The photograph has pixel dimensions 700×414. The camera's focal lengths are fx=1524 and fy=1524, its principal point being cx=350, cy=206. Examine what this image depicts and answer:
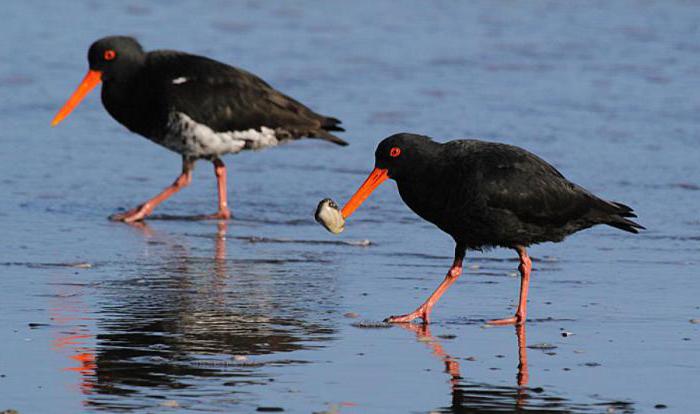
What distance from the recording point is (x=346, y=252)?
890 centimetres

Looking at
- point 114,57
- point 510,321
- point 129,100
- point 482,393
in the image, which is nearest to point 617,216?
point 510,321

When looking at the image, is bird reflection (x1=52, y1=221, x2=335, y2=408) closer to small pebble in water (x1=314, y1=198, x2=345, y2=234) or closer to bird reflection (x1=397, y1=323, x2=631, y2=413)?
small pebble in water (x1=314, y1=198, x2=345, y2=234)

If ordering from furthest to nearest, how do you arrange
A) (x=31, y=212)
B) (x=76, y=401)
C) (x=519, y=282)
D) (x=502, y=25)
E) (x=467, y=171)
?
1. (x=502, y=25)
2. (x=31, y=212)
3. (x=519, y=282)
4. (x=467, y=171)
5. (x=76, y=401)

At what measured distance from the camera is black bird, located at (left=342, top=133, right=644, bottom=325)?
722 centimetres

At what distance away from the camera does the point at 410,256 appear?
879 centimetres

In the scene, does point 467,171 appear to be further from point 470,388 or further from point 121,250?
point 121,250

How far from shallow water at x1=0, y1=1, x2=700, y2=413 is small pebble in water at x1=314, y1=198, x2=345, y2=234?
14.3 inches

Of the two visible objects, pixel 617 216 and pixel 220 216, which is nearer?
pixel 617 216

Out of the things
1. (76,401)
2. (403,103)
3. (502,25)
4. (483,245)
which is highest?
(502,25)

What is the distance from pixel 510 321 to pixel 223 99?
442 centimetres

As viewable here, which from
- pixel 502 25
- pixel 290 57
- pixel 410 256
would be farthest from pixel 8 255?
pixel 502 25

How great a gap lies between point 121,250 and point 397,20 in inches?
437

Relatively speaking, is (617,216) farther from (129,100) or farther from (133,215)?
(129,100)

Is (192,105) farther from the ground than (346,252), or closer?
farther from the ground
